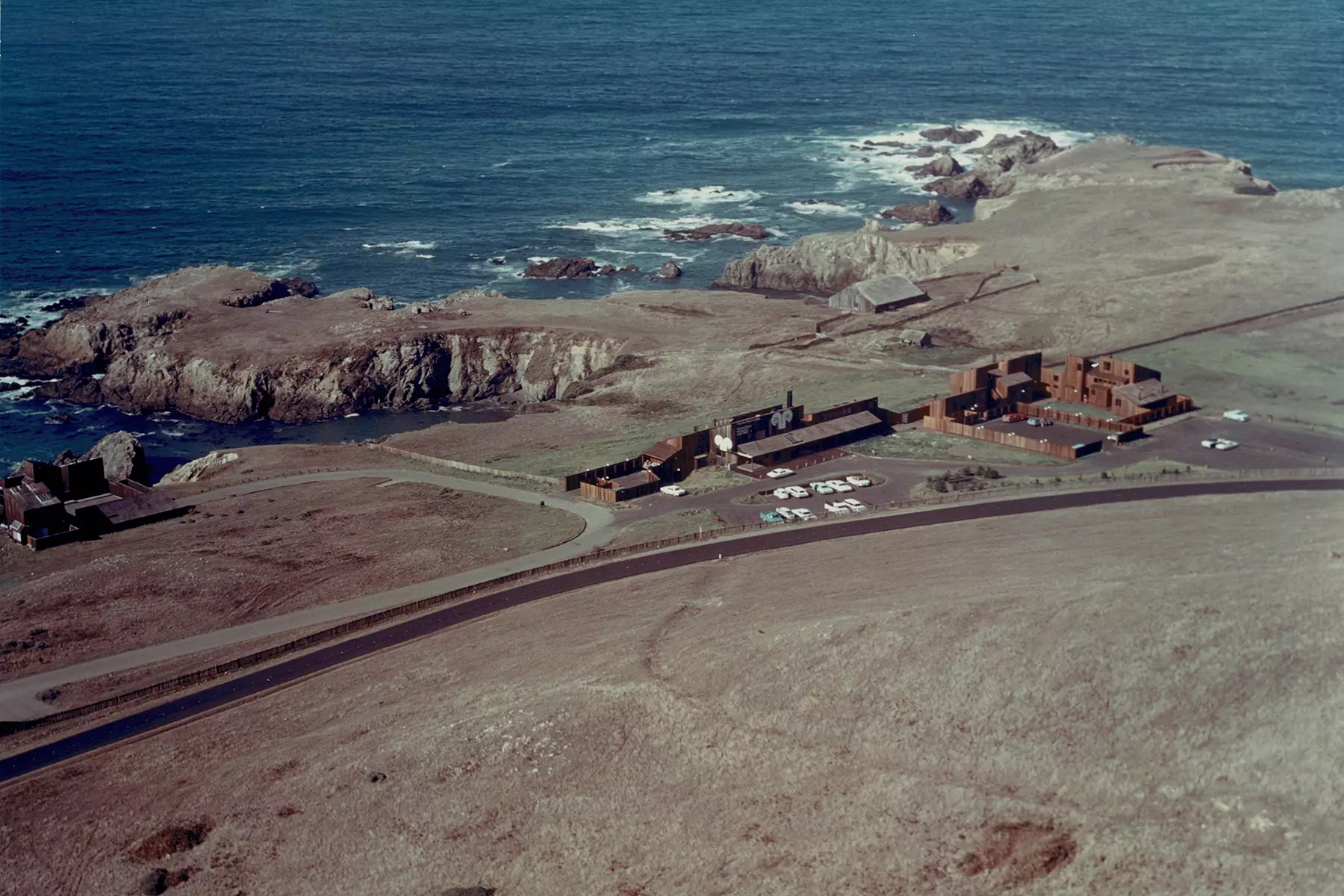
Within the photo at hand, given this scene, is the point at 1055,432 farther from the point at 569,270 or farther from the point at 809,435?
the point at 569,270

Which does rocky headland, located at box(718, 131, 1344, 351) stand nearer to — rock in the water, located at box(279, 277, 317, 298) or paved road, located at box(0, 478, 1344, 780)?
paved road, located at box(0, 478, 1344, 780)

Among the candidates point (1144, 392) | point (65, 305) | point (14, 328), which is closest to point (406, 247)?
point (65, 305)

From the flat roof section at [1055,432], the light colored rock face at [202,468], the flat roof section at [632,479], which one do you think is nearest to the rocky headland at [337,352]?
the light colored rock face at [202,468]

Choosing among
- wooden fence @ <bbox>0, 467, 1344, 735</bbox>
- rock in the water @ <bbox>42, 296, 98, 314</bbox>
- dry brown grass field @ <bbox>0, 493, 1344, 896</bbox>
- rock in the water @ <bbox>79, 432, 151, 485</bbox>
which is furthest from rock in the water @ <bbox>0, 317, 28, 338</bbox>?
dry brown grass field @ <bbox>0, 493, 1344, 896</bbox>

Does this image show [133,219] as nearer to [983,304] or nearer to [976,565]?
[983,304]

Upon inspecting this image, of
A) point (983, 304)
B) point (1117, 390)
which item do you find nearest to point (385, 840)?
point (1117, 390)

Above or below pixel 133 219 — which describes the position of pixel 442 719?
below
